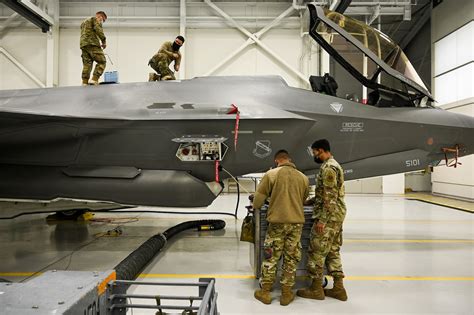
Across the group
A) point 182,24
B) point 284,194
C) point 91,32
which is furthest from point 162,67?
point 182,24

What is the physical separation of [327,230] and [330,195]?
0.41m

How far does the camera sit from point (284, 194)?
3408mm

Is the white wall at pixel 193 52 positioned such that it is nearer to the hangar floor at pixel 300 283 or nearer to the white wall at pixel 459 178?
the white wall at pixel 459 178

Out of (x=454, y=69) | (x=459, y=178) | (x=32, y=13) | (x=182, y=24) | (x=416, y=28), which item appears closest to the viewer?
(x=459, y=178)

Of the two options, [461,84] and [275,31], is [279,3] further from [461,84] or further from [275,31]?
[461,84]

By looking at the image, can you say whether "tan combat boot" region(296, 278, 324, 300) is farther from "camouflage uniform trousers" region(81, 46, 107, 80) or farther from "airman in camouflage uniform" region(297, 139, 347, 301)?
"camouflage uniform trousers" region(81, 46, 107, 80)

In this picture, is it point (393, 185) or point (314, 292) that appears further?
point (393, 185)

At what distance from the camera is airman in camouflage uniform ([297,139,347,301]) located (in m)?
3.48

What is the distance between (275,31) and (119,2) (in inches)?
309

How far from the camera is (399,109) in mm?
5391

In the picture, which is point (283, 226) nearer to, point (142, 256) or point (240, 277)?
point (240, 277)

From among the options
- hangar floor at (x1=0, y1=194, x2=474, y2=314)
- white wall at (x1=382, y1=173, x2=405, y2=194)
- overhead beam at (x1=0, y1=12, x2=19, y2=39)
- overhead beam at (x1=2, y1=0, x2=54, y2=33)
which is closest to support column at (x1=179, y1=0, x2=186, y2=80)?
overhead beam at (x1=2, y1=0, x2=54, y2=33)

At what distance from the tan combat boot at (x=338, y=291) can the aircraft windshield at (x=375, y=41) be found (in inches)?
152

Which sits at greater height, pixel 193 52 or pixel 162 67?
pixel 193 52
